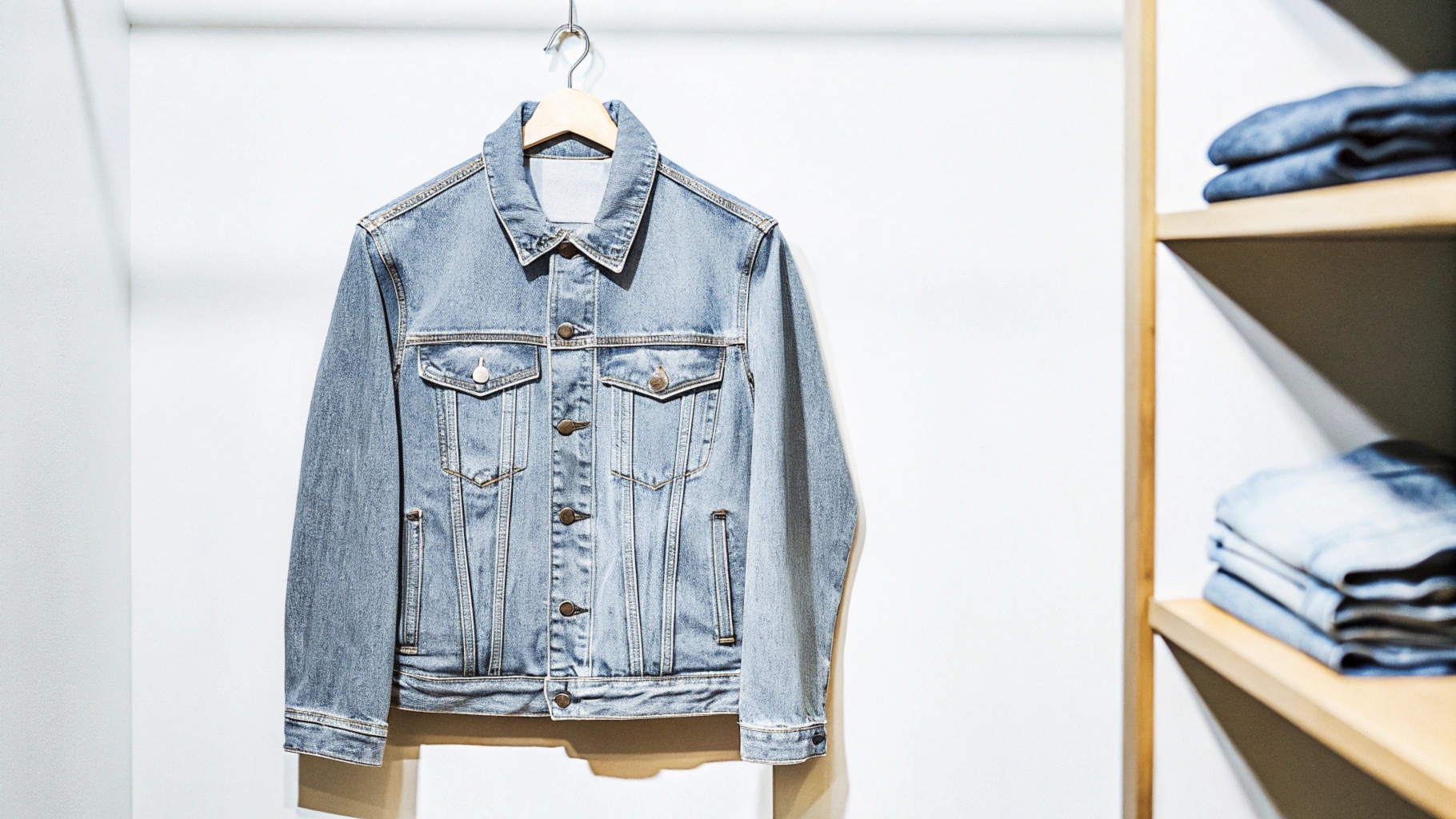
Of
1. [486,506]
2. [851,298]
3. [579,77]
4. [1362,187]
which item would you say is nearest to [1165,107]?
[1362,187]

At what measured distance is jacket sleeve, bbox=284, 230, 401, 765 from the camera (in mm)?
1188

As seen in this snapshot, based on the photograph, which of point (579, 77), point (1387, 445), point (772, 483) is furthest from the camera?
point (579, 77)

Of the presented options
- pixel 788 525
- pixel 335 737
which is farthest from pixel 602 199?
pixel 335 737

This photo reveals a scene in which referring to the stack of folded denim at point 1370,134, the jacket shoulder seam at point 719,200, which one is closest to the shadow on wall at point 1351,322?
the stack of folded denim at point 1370,134

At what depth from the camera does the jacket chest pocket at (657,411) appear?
1225 millimetres

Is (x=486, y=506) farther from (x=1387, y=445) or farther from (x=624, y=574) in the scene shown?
(x=1387, y=445)

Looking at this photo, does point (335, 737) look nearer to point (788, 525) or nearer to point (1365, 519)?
point (788, 525)

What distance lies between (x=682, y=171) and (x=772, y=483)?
435 mm

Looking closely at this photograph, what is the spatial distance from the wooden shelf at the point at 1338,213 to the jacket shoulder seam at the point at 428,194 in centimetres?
83

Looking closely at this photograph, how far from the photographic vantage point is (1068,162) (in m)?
1.33

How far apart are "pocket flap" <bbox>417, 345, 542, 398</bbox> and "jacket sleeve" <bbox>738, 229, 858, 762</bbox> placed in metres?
0.30

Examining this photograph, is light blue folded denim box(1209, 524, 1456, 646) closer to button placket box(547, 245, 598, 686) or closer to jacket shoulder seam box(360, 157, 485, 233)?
button placket box(547, 245, 598, 686)

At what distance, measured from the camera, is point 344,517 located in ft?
3.93

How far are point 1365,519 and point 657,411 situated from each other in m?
0.78
